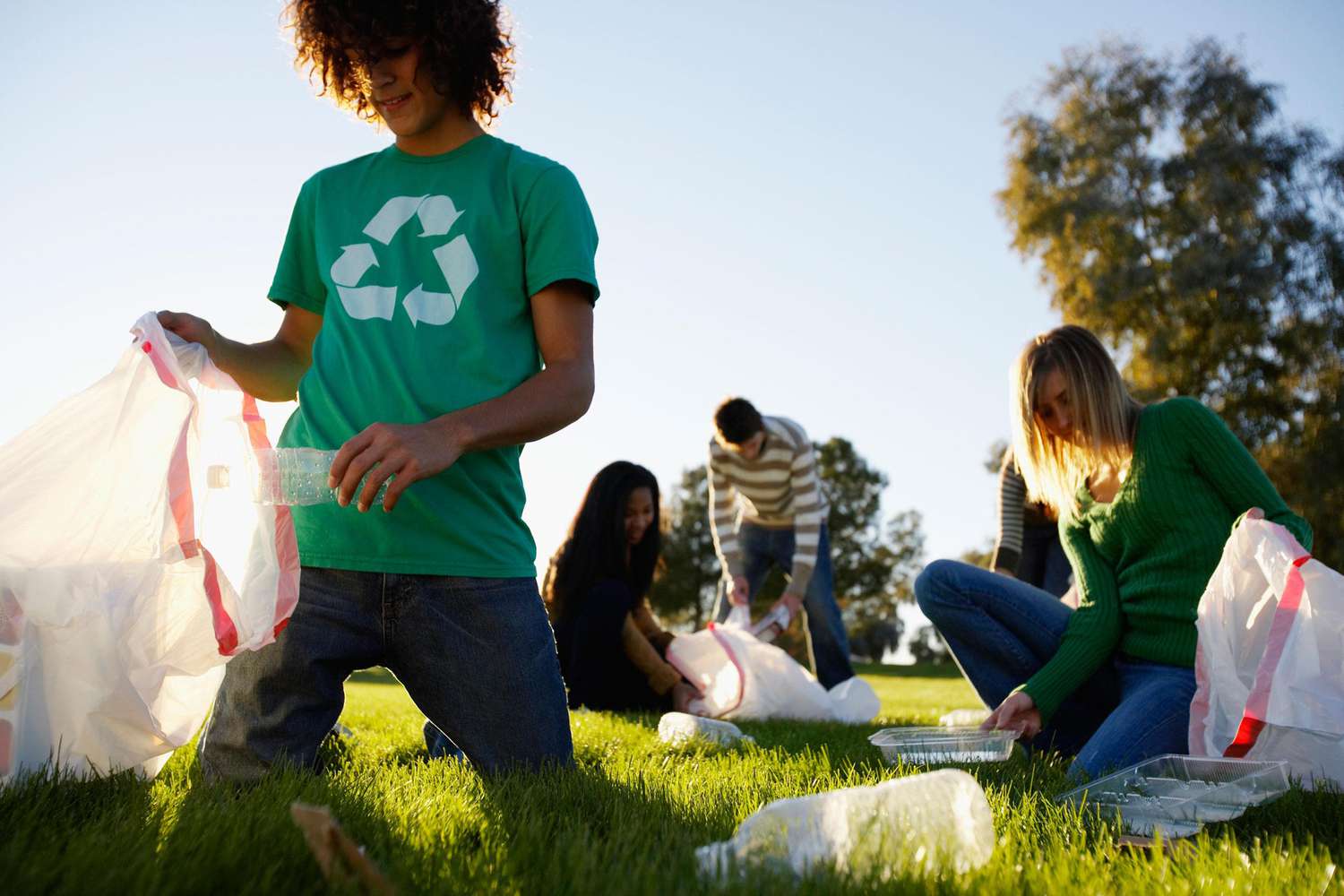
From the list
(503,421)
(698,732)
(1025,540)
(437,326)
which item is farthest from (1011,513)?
(503,421)

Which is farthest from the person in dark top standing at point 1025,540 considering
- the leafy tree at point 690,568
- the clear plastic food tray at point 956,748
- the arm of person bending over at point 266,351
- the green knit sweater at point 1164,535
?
the leafy tree at point 690,568

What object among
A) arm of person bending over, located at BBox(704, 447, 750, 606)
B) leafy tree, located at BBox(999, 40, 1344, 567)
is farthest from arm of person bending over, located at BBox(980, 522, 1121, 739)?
leafy tree, located at BBox(999, 40, 1344, 567)

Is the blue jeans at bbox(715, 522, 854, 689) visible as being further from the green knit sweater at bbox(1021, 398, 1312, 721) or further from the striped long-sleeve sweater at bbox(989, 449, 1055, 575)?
the green knit sweater at bbox(1021, 398, 1312, 721)

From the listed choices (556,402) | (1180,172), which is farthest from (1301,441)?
(556,402)

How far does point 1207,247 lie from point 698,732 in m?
21.5

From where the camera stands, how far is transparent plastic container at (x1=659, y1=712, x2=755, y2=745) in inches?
159

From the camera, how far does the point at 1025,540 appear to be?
7.27 meters

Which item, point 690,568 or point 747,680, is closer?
point 747,680

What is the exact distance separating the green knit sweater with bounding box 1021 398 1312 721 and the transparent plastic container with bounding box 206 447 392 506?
91.8 inches

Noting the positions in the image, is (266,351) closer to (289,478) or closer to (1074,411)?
(289,478)

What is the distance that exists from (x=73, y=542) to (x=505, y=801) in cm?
105

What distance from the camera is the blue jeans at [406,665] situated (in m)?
2.48

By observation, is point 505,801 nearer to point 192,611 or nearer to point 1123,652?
point 192,611

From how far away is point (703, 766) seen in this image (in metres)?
3.28
